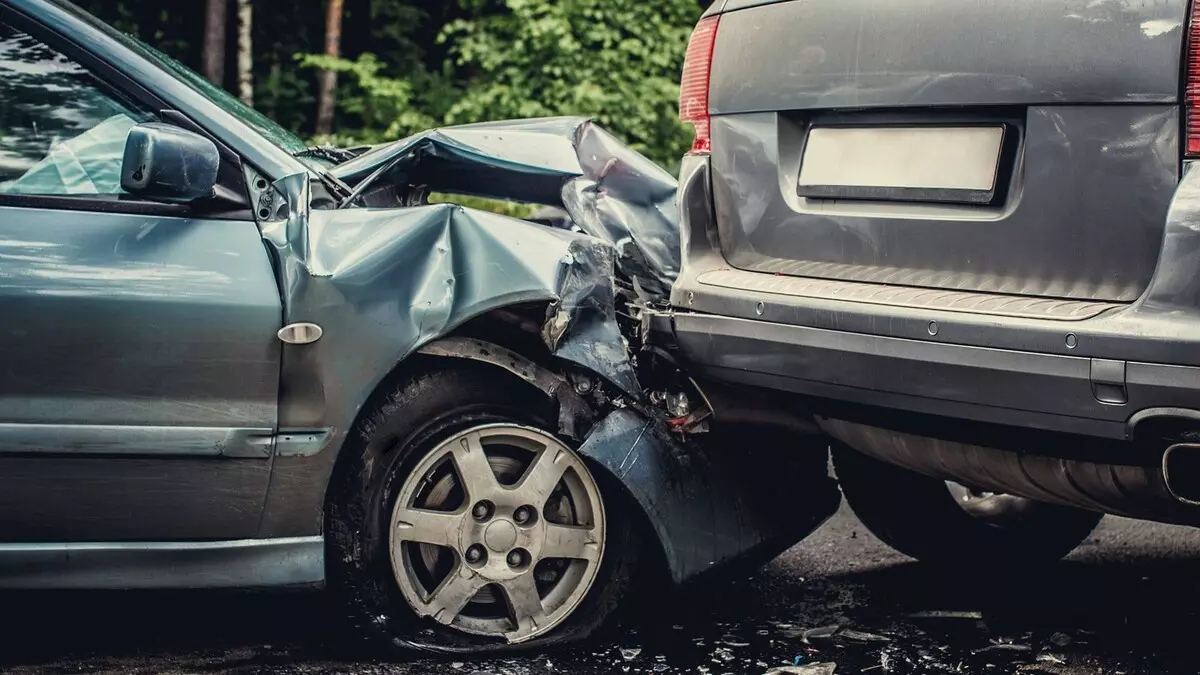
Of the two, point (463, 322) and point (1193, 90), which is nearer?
point (1193, 90)

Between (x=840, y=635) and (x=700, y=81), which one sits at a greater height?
(x=700, y=81)

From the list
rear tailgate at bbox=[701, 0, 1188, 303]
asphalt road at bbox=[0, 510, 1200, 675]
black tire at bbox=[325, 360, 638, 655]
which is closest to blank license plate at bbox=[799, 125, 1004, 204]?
rear tailgate at bbox=[701, 0, 1188, 303]

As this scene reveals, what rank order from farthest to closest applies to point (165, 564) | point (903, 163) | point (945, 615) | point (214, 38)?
point (214, 38), point (945, 615), point (165, 564), point (903, 163)

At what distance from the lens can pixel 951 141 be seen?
3.02 m

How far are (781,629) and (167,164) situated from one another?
1930 mm

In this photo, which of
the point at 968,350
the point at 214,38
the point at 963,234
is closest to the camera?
the point at 968,350

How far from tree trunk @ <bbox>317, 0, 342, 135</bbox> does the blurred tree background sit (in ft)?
0.04

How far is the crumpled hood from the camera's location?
12.6 feet

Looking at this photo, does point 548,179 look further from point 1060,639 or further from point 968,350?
point 1060,639

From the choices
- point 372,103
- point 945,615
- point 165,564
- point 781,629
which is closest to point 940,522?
point 945,615

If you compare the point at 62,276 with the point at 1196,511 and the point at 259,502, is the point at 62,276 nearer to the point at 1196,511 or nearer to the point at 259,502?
the point at 259,502

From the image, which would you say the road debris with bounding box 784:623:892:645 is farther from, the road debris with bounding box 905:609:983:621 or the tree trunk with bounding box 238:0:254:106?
the tree trunk with bounding box 238:0:254:106

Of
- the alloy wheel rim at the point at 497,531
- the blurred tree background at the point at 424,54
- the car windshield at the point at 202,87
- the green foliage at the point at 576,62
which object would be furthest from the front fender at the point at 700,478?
the green foliage at the point at 576,62

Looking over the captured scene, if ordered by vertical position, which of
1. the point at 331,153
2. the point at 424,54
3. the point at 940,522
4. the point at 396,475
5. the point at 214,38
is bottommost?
the point at 940,522
